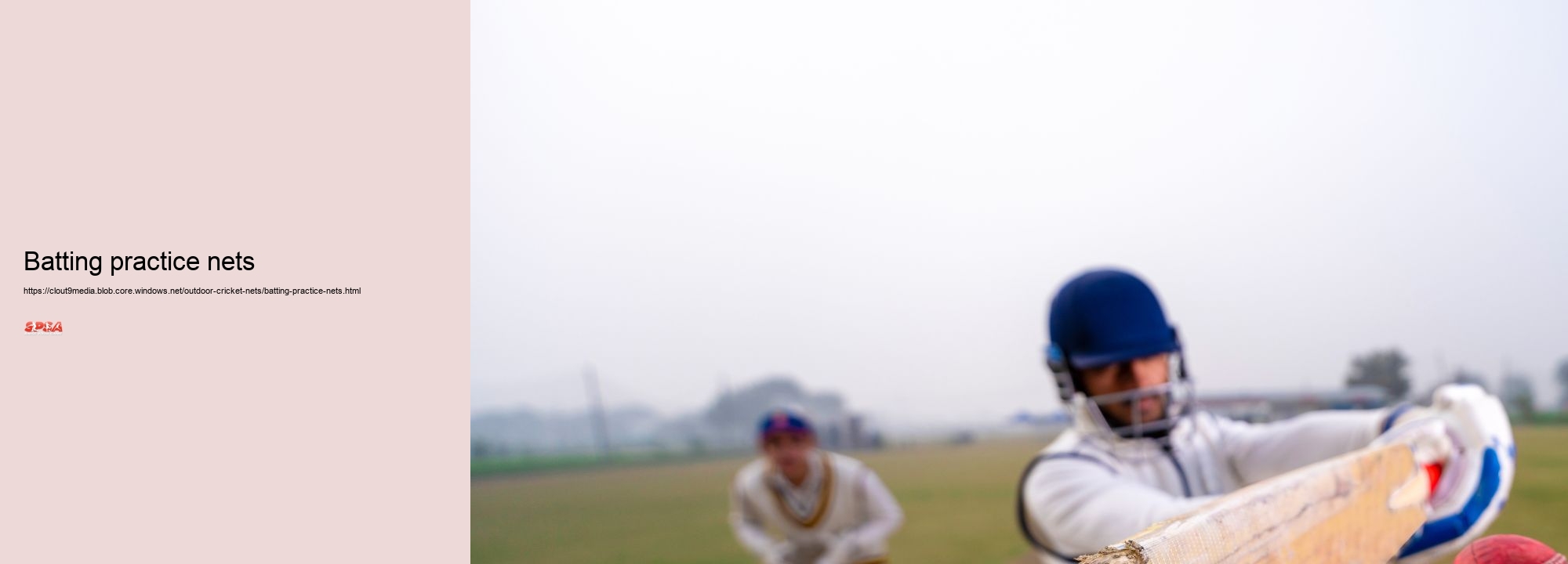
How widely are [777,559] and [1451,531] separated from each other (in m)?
2.74

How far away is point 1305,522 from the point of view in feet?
2.06

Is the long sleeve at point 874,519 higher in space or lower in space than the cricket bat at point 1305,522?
lower

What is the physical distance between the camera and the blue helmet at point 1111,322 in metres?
1.37

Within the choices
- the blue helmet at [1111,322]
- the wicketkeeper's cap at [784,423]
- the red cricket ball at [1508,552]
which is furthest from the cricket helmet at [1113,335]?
the wicketkeeper's cap at [784,423]

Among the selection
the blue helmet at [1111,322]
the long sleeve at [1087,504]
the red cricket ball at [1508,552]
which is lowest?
the long sleeve at [1087,504]

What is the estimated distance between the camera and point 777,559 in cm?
359

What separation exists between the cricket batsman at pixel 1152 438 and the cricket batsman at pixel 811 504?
2129 mm

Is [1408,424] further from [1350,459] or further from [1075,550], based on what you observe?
[1350,459]

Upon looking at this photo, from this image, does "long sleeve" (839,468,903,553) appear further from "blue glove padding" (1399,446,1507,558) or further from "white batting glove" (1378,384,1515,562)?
"blue glove padding" (1399,446,1507,558)

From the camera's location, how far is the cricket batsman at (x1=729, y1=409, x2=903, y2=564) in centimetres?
359

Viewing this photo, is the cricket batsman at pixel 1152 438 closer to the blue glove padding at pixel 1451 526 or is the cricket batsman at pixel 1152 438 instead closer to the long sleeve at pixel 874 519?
the blue glove padding at pixel 1451 526

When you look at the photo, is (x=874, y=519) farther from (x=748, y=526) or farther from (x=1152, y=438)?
(x=1152, y=438)

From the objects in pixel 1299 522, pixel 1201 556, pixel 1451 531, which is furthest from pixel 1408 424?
pixel 1201 556

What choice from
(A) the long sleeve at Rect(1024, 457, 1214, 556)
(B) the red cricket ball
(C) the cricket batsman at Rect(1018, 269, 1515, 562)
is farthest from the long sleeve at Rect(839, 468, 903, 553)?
(B) the red cricket ball
